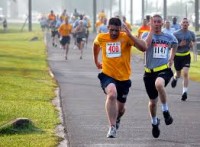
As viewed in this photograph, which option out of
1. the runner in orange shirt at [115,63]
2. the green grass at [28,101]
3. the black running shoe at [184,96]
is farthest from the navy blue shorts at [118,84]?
the black running shoe at [184,96]

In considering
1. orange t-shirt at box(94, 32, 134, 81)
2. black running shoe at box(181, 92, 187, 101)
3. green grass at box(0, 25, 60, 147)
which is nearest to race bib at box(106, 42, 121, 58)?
orange t-shirt at box(94, 32, 134, 81)

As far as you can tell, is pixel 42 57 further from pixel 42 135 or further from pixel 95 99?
pixel 42 135

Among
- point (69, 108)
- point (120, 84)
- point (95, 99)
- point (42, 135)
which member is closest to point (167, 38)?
point (120, 84)

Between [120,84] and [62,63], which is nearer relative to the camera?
[120,84]

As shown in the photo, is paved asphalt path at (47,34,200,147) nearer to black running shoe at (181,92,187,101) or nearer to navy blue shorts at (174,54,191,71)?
black running shoe at (181,92,187,101)

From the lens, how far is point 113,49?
11773 millimetres

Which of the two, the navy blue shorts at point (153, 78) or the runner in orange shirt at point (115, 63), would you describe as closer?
the runner in orange shirt at point (115, 63)

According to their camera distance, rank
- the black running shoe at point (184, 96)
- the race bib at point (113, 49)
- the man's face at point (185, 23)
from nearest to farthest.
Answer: the race bib at point (113, 49)
the man's face at point (185, 23)
the black running shoe at point (184, 96)

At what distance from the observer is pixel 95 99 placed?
1852 cm

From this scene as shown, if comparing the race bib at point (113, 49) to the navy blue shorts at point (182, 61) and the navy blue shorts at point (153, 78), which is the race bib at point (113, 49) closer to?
the navy blue shorts at point (153, 78)

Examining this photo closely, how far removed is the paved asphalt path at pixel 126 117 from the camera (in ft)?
39.0

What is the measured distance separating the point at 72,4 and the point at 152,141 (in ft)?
498

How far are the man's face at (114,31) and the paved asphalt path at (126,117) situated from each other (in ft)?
5.13

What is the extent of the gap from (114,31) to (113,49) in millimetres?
279
